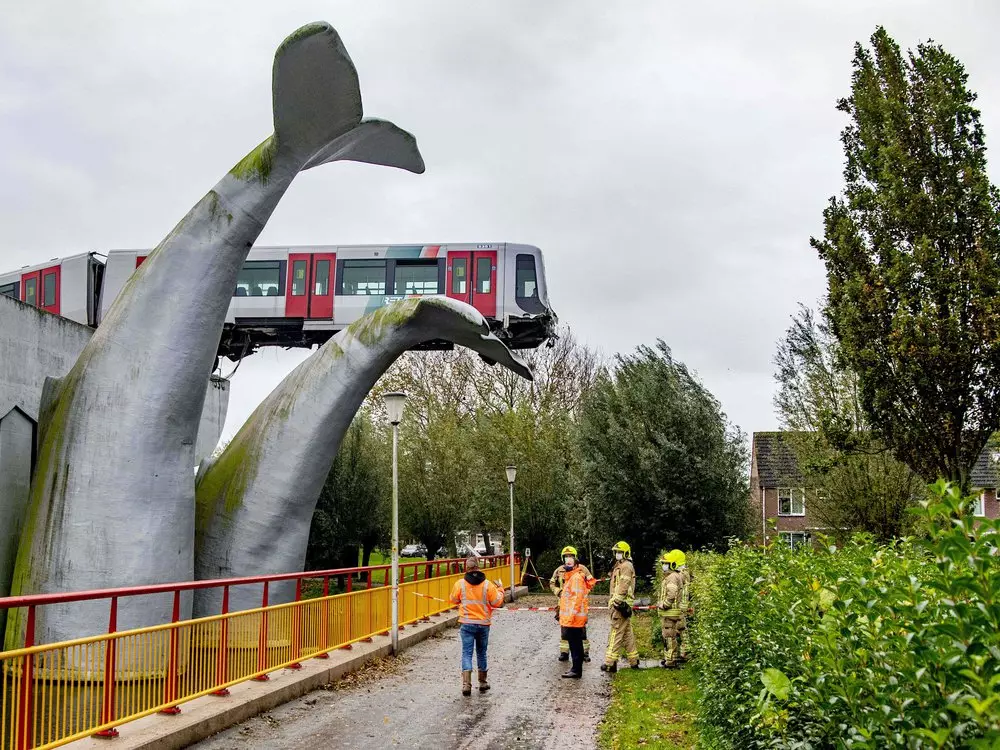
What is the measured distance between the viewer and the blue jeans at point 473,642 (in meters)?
11.0

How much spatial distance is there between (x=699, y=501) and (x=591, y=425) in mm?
4291

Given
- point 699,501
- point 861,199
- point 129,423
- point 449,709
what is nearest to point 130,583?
point 129,423

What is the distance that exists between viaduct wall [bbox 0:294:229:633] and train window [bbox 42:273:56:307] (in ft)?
51.8

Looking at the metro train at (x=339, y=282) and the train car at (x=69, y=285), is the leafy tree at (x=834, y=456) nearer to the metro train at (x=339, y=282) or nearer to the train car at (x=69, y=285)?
the metro train at (x=339, y=282)

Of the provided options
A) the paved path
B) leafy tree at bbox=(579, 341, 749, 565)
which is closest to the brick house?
leafy tree at bbox=(579, 341, 749, 565)

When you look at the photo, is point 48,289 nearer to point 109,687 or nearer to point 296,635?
point 296,635

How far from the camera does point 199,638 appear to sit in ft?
29.6

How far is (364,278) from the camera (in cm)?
2917

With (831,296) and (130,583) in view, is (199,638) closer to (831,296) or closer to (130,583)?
(130,583)

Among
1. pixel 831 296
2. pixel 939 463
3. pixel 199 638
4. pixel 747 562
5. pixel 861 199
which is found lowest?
pixel 199 638

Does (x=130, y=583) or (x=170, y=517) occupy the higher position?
(x=170, y=517)

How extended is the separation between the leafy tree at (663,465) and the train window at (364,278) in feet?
25.8

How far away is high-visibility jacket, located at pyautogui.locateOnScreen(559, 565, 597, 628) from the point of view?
→ 12.4 meters

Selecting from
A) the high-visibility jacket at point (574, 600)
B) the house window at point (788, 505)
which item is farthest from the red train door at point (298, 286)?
the house window at point (788, 505)
